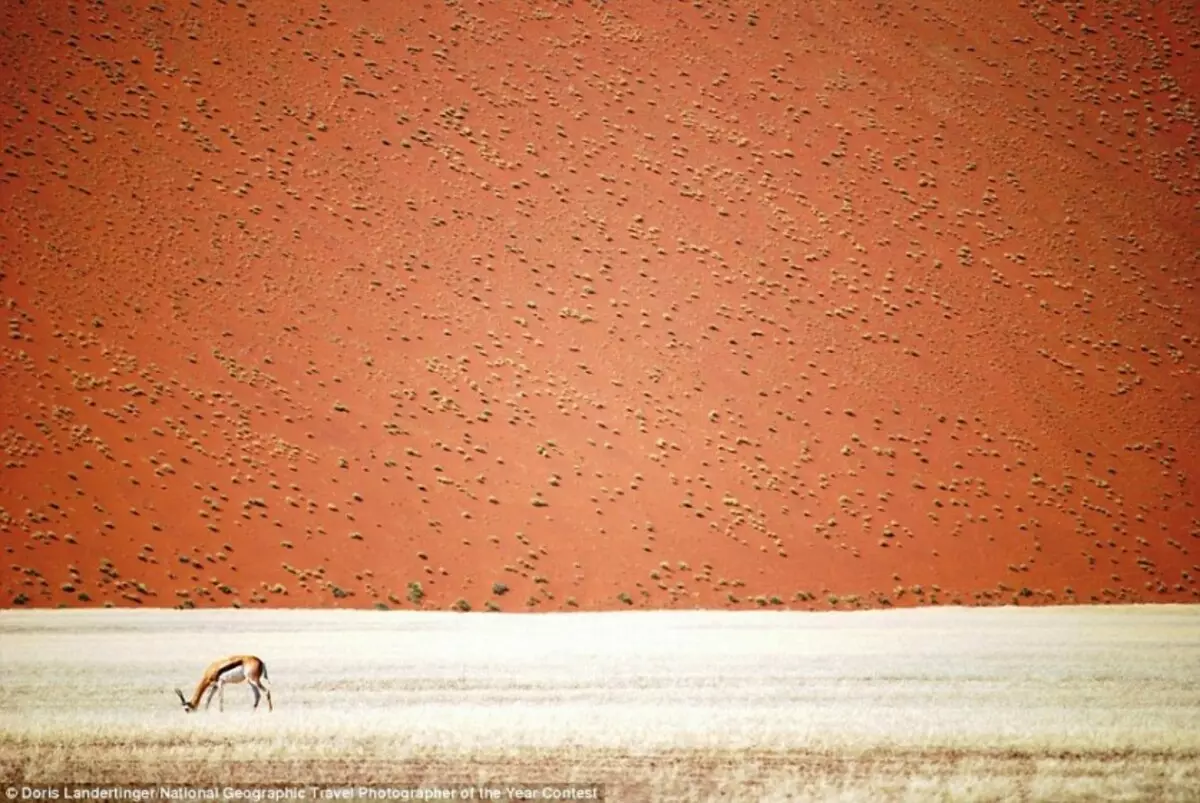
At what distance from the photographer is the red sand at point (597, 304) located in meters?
34.8

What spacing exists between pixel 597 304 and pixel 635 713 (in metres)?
31.7

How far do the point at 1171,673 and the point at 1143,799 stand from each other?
975 cm

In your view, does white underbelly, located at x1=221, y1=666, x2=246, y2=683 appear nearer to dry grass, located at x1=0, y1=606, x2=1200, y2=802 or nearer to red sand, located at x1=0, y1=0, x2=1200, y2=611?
dry grass, located at x1=0, y1=606, x2=1200, y2=802

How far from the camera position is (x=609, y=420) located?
39812mm

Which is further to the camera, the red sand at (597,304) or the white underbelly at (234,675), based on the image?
the red sand at (597,304)

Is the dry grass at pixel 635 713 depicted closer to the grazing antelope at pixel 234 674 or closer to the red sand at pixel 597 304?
the grazing antelope at pixel 234 674

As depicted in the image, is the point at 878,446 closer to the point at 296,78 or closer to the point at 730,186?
the point at 730,186

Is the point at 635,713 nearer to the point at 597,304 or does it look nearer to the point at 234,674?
the point at 234,674

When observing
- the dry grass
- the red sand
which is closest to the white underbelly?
the dry grass

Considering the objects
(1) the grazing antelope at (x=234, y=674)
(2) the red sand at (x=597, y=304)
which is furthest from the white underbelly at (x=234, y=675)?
(2) the red sand at (x=597, y=304)

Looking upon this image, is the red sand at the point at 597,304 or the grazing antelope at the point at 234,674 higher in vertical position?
the red sand at the point at 597,304

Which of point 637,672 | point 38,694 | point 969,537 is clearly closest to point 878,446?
point 969,537

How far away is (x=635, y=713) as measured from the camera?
1255 cm

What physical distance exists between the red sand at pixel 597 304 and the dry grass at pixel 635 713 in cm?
997
